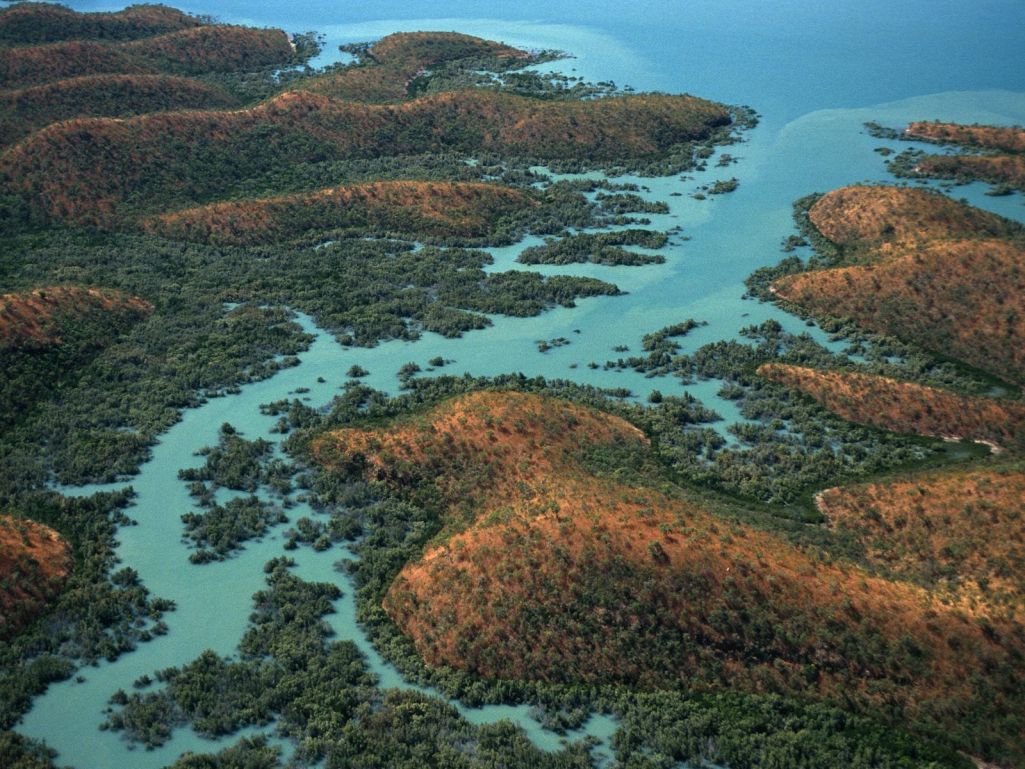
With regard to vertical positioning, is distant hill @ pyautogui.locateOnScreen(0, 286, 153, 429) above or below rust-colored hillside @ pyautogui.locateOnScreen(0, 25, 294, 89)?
below

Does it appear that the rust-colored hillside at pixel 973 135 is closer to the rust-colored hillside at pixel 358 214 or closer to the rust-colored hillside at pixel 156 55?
the rust-colored hillside at pixel 358 214

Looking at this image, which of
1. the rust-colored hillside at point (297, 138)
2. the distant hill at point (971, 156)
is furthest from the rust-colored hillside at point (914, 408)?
the rust-colored hillside at point (297, 138)

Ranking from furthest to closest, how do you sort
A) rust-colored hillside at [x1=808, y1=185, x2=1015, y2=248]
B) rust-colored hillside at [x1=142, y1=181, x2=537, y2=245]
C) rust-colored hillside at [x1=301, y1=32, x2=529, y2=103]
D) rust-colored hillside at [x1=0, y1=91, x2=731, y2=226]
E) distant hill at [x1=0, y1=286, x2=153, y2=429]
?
rust-colored hillside at [x1=301, y1=32, x2=529, y2=103] → rust-colored hillside at [x1=0, y1=91, x2=731, y2=226] → rust-colored hillside at [x1=142, y1=181, x2=537, y2=245] → rust-colored hillside at [x1=808, y1=185, x2=1015, y2=248] → distant hill at [x1=0, y1=286, x2=153, y2=429]

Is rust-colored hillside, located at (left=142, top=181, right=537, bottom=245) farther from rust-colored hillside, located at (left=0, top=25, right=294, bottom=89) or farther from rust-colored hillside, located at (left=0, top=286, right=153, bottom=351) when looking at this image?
rust-colored hillside, located at (left=0, top=25, right=294, bottom=89)

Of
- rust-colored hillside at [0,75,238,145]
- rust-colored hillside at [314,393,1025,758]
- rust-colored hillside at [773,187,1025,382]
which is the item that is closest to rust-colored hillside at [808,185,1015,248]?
rust-colored hillside at [773,187,1025,382]

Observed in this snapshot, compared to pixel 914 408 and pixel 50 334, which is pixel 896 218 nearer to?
pixel 914 408

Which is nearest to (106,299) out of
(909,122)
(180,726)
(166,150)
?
(166,150)

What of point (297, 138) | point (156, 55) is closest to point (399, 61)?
point (156, 55)
